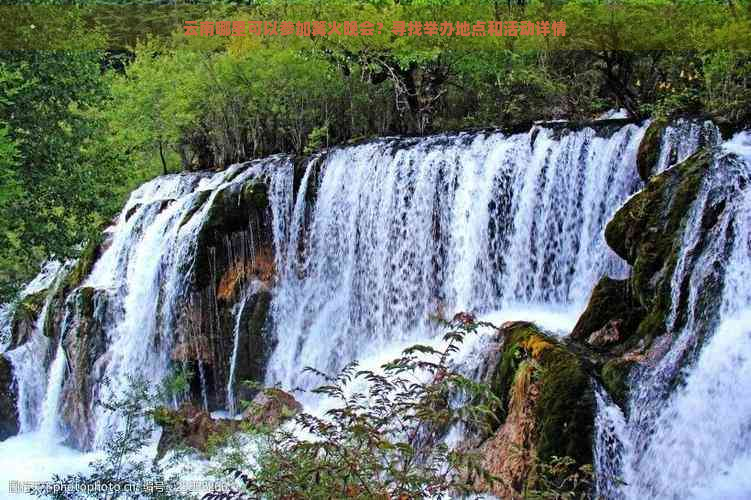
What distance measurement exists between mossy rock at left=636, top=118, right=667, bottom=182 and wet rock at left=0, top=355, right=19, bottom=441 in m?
13.9

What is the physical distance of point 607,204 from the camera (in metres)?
10.8

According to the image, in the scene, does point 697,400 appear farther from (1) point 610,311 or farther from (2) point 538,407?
(1) point 610,311

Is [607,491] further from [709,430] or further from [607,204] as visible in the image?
[607,204]

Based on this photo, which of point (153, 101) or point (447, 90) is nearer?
point (447, 90)

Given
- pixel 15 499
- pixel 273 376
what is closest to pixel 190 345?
pixel 273 376

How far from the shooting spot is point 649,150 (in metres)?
10.2

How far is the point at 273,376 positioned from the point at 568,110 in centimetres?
947

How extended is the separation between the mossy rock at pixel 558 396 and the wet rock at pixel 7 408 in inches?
480

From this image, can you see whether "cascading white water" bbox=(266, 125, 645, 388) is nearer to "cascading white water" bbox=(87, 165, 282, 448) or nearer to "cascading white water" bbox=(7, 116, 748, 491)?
"cascading white water" bbox=(7, 116, 748, 491)

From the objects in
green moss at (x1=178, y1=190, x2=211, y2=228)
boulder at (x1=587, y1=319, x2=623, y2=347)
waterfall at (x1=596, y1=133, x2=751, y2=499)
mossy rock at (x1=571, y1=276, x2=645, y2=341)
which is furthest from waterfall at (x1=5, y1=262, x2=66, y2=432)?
waterfall at (x1=596, y1=133, x2=751, y2=499)

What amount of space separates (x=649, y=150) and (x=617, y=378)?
14.1ft

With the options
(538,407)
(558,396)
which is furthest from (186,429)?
(558,396)

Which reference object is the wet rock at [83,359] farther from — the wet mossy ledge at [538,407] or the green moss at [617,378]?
the green moss at [617,378]

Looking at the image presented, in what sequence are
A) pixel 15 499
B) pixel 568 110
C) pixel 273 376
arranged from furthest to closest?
1. pixel 568 110
2. pixel 273 376
3. pixel 15 499
